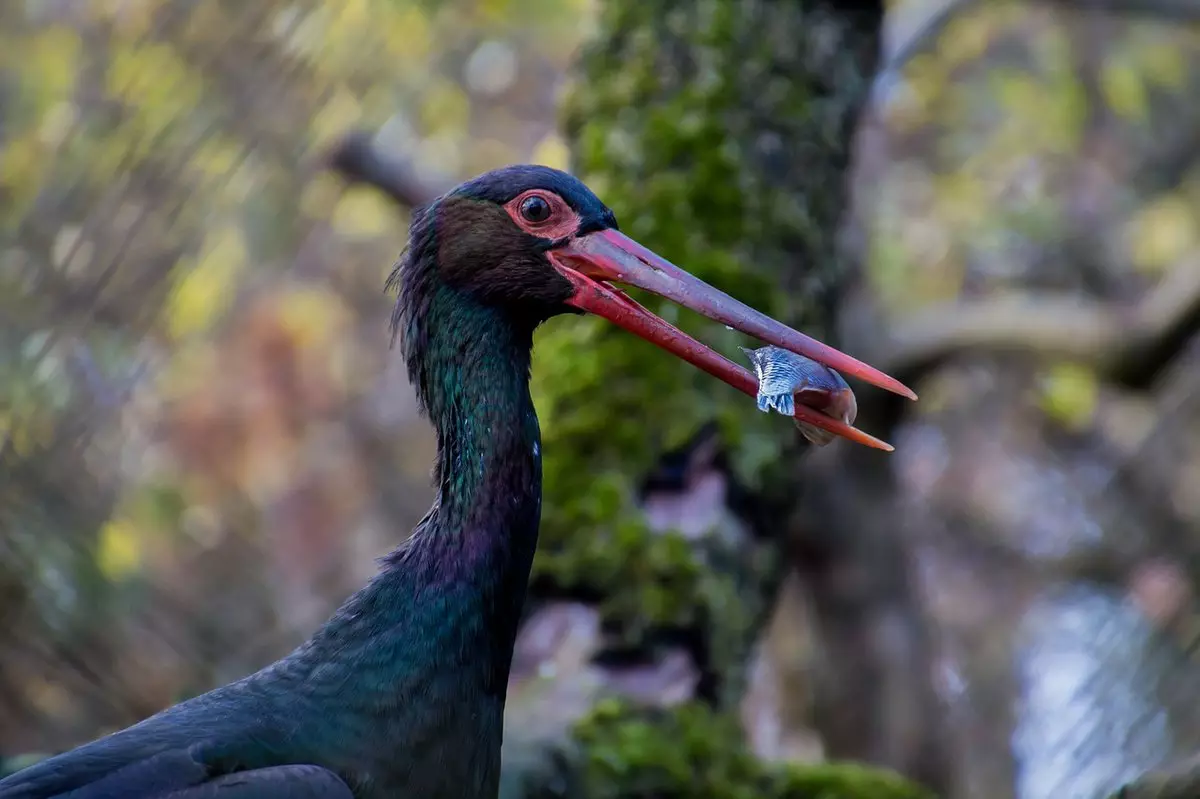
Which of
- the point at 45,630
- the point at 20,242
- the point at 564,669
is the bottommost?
the point at 564,669

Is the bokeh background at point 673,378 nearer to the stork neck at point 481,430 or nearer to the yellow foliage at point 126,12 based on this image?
the yellow foliage at point 126,12

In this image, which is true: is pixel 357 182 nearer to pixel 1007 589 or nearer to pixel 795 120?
pixel 795 120

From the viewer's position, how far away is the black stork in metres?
2.73

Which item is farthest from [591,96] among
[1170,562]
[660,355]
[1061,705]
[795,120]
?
[1170,562]

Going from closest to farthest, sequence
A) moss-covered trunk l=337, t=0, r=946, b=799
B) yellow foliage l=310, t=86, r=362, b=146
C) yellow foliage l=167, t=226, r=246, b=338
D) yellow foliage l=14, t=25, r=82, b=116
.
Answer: moss-covered trunk l=337, t=0, r=946, b=799 → yellow foliage l=14, t=25, r=82, b=116 → yellow foliage l=310, t=86, r=362, b=146 → yellow foliage l=167, t=226, r=246, b=338

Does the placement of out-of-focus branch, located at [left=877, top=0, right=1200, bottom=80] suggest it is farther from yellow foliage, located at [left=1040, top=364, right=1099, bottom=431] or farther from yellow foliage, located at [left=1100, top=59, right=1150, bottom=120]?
yellow foliage, located at [left=1100, top=59, right=1150, bottom=120]

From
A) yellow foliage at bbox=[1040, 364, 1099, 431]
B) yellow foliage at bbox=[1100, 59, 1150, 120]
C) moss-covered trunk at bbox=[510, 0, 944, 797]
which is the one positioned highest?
yellow foliage at bbox=[1100, 59, 1150, 120]

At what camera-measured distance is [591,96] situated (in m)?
5.46

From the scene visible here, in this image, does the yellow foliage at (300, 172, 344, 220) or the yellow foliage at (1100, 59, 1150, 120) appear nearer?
the yellow foliage at (300, 172, 344, 220)

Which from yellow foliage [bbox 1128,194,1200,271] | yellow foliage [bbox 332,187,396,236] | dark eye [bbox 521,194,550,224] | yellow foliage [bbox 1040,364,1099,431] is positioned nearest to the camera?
dark eye [bbox 521,194,550,224]

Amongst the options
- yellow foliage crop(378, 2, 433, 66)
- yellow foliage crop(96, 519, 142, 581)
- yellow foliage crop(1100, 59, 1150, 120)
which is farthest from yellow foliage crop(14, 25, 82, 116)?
yellow foliage crop(1100, 59, 1150, 120)

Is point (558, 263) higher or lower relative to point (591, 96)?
lower

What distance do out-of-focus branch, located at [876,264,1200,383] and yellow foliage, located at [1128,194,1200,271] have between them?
411 centimetres

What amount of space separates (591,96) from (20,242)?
1955 millimetres
